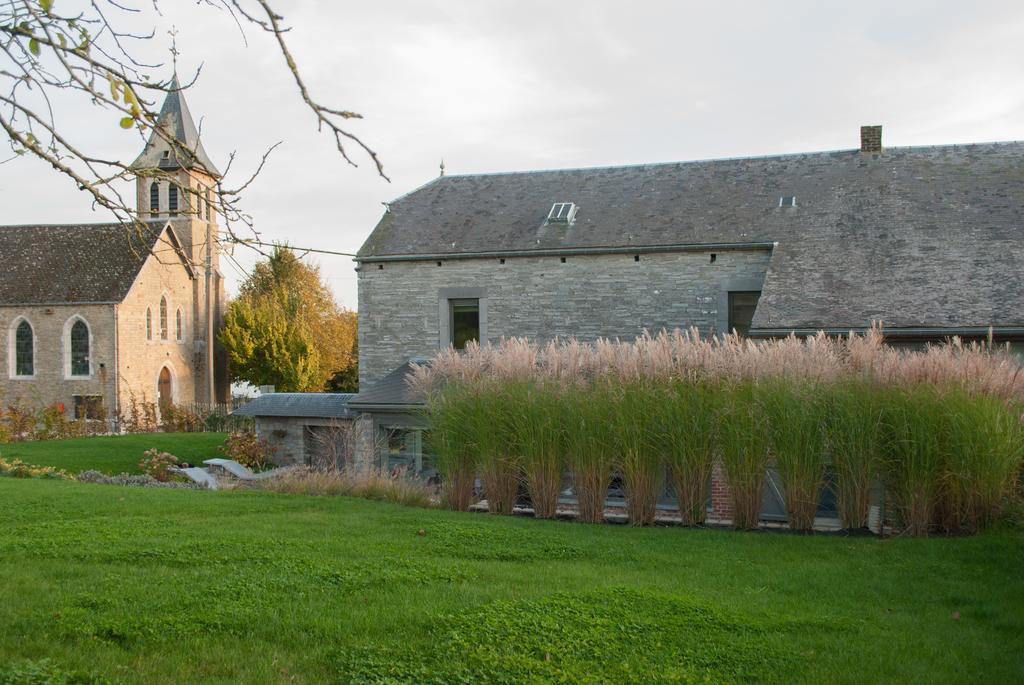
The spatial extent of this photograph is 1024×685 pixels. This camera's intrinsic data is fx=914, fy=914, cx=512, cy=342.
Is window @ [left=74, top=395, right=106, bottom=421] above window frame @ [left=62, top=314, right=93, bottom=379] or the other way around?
the other way around

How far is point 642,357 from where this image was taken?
10281mm

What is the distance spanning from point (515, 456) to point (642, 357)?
1860mm

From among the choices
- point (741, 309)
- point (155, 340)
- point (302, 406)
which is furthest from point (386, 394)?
point (155, 340)

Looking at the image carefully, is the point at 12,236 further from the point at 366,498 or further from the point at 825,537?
the point at 825,537

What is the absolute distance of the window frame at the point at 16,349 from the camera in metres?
29.3

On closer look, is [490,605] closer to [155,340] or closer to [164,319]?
[155,340]

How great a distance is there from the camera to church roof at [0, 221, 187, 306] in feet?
95.1

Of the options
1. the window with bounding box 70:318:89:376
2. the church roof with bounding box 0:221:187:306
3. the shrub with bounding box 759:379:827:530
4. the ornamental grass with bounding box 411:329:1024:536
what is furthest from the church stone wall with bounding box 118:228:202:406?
the shrub with bounding box 759:379:827:530

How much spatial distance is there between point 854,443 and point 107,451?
16764 mm

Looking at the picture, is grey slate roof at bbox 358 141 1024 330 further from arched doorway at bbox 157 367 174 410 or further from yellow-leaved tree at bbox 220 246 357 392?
arched doorway at bbox 157 367 174 410

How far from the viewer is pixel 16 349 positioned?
1163 inches

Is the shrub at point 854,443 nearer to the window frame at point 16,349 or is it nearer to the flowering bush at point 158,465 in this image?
the flowering bush at point 158,465

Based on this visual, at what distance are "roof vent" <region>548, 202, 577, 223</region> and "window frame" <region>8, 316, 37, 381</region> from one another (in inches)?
774

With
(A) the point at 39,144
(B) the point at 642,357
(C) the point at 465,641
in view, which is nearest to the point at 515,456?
(B) the point at 642,357
